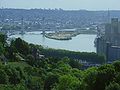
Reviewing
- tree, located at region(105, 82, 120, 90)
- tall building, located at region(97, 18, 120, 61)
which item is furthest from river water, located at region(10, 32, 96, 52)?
tree, located at region(105, 82, 120, 90)

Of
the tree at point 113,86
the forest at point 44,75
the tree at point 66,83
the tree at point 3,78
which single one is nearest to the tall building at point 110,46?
the forest at point 44,75

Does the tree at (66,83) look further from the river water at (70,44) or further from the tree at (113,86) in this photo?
the river water at (70,44)

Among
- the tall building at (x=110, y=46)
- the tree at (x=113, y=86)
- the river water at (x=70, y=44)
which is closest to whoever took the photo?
the tree at (x=113, y=86)

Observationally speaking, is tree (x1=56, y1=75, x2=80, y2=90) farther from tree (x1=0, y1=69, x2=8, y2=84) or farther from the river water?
the river water

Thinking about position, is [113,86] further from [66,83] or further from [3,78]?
[3,78]

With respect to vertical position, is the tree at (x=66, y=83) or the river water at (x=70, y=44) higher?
the tree at (x=66, y=83)

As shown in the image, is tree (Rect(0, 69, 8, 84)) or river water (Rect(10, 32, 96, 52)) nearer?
tree (Rect(0, 69, 8, 84))

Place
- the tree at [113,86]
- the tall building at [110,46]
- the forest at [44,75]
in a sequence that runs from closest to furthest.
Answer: the tree at [113,86], the forest at [44,75], the tall building at [110,46]

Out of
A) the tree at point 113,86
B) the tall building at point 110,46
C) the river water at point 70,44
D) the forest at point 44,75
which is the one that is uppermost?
the tree at point 113,86

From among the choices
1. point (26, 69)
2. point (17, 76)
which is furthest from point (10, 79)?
point (26, 69)

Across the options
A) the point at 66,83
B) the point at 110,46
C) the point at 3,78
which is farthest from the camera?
the point at 110,46

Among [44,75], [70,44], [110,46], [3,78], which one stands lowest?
[70,44]

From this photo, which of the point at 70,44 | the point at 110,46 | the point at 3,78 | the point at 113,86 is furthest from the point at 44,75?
the point at 70,44

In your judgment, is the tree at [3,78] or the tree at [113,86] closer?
the tree at [113,86]
